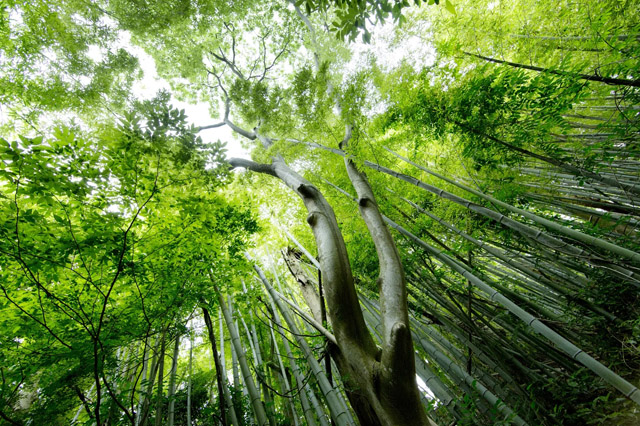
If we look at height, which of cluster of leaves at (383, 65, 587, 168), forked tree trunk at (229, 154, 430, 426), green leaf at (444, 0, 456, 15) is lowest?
forked tree trunk at (229, 154, 430, 426)

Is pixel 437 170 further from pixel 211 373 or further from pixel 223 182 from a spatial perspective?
pixel 211 373

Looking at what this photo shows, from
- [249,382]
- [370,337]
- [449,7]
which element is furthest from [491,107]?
[249,382]

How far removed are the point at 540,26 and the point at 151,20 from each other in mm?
4990

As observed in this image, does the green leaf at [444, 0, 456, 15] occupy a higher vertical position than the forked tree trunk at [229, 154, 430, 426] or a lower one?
higher

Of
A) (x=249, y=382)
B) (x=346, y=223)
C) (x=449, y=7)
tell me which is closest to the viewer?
(x=449, y=7)

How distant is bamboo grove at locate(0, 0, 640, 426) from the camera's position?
4.96 feet

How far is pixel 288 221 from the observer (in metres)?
5.00

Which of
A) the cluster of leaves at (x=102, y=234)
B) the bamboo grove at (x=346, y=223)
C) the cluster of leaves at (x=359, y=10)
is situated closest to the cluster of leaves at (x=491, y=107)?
the bamboo grove at (x=346, y=223)

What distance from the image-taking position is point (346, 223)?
159 inches

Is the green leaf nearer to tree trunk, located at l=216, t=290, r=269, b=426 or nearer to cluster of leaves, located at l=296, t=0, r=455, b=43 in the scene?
cluster of leaves, located at l=296, t=0, r=455, b=43

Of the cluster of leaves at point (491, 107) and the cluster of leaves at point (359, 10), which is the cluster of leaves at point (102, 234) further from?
the cluster of leaves at point (491, 107)

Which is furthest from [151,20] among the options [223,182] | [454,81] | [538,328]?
[538,328]

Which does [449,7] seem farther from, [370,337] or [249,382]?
[249,382]

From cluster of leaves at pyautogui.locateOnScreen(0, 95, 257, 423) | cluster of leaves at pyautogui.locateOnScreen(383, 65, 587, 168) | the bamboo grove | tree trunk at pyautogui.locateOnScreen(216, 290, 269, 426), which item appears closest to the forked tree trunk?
the bamboo grove
